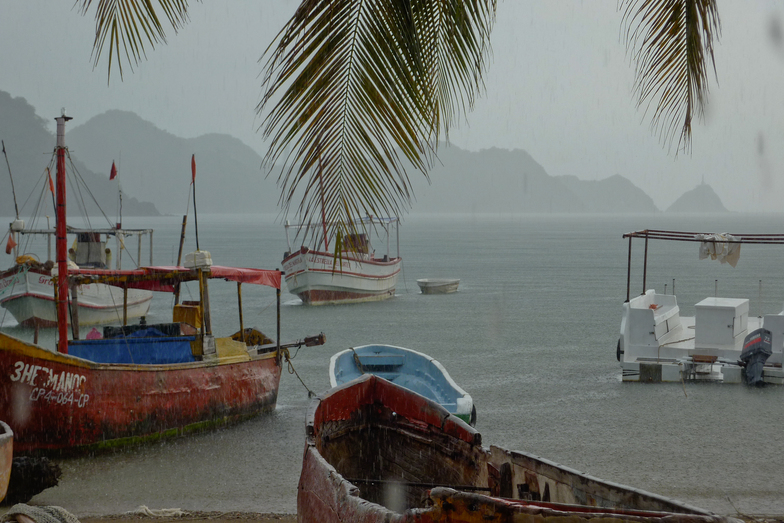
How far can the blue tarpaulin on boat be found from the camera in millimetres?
12555

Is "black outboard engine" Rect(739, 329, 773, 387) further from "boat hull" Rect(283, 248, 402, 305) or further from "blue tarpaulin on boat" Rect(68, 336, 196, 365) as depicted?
"boat hull" Rect(283, 248, 402, 305)

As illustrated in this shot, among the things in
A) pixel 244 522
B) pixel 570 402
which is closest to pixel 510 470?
pixel 244 522

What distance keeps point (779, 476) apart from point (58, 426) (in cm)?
1095

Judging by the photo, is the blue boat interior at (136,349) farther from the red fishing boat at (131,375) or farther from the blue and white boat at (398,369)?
the blue and white boat at (398,369)

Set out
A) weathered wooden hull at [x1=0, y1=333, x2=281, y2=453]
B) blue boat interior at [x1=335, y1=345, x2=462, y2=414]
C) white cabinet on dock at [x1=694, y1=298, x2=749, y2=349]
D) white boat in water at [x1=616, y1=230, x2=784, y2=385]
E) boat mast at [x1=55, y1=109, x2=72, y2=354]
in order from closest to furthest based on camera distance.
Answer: weathered wooden hull at [x1=0, y1=333, x2=281, y2=453] < boat mast at [x1=55, y1=109, x2=72, y2=354] < blue boat interior at [x1=335, y1=345, x2=462, y2=414] < white boat in water at [x1=616, y1=230, x2=784, y2=385] < white cabinet on dock at [x1=694, y1=298, x2=749, y2=349]

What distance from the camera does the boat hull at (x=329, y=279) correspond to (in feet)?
121

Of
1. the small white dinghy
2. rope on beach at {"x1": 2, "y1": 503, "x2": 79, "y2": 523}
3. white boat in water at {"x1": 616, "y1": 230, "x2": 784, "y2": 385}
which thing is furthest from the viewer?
the small white dinghy

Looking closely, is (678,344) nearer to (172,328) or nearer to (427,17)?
(172,328)

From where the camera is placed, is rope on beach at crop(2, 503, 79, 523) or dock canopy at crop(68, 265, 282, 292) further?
dock canopy at crop(68, 265, 282, 292)

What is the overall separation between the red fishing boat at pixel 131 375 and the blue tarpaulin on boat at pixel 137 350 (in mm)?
17

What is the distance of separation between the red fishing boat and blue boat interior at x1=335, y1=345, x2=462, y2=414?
163 centimetres

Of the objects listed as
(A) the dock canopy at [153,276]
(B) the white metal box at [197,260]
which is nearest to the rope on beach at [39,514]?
(A) the dock canopy at [153,276]

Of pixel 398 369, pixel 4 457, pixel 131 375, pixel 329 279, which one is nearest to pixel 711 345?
pixel 398 369

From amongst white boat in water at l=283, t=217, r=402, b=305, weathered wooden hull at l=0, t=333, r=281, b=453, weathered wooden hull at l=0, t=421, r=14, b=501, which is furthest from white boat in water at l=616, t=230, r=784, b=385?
white boat in water at l=283, t=217, r=402, b=305
